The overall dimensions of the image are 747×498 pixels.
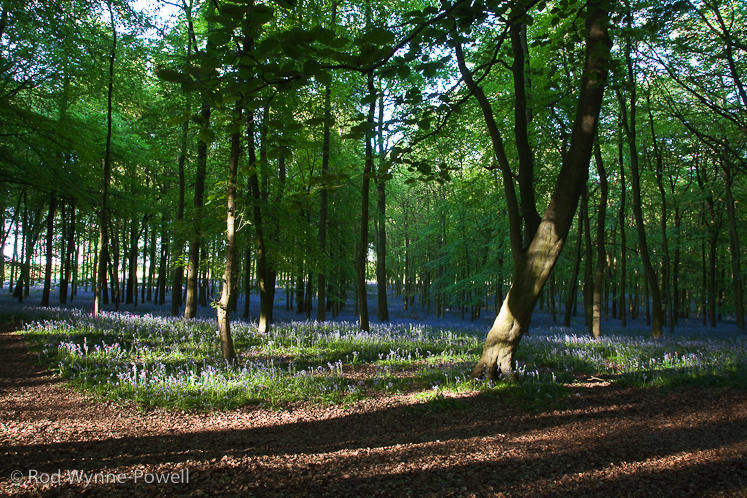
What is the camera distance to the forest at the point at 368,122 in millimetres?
2688

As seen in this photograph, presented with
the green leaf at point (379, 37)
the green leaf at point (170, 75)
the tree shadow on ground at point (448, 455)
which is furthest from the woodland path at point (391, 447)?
the green leaf at point (379, 37)

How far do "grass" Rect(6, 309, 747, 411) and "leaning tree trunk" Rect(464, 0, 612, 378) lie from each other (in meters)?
0.56

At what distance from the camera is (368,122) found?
2670 millimetres

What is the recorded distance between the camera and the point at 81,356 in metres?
7.12

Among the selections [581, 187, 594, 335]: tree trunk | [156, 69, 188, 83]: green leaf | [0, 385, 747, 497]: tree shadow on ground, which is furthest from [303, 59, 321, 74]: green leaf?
[581, 187, 594, 335]: tree trunk

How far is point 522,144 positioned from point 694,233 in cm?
1934

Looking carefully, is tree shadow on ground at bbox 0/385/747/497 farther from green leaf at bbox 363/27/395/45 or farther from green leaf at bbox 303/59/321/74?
green leaf at bbox 363/27/395/45

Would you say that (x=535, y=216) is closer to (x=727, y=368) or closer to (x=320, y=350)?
(x=727, y=368)

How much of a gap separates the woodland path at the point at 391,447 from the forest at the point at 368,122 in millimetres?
1644

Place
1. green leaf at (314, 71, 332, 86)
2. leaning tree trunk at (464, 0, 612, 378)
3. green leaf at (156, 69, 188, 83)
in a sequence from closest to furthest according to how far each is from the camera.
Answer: green leaf at (156, 69, 188, 83), green leaf at (314, 71, 332, 86), leaning tree trunk at (464, 0, 612, 378)

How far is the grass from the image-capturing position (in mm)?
5535

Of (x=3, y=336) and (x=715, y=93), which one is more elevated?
(x=715, y=93)

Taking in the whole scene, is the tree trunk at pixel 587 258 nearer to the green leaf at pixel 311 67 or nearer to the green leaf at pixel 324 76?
the green leaf at pixel 324 76

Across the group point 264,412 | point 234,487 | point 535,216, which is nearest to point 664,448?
point 535,216
